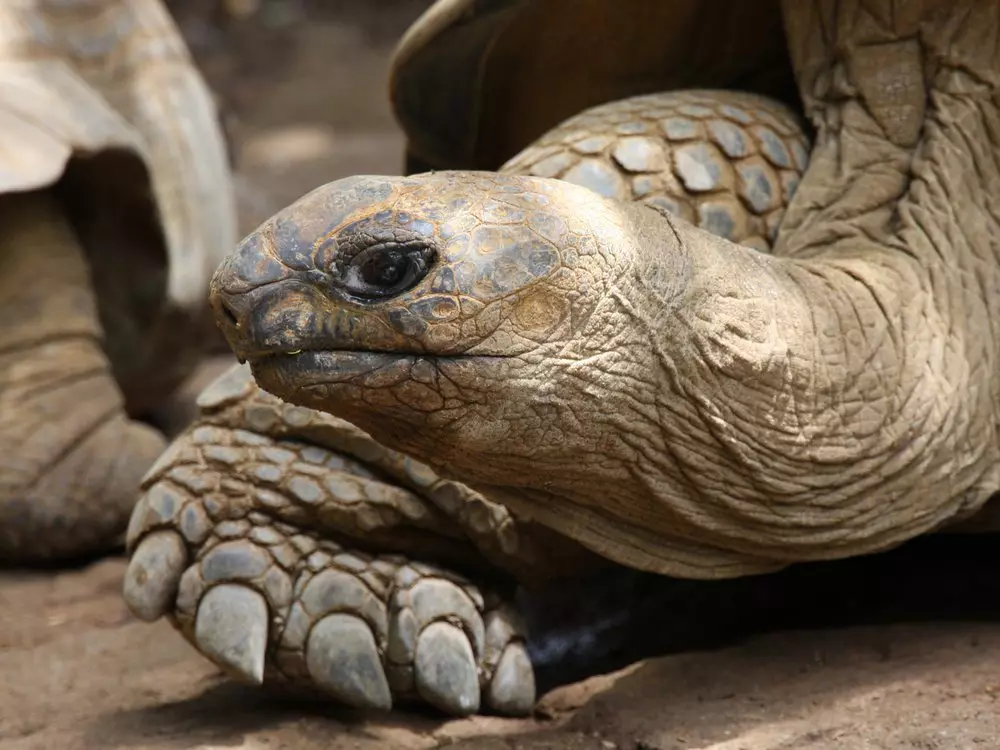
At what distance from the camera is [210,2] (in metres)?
12.1

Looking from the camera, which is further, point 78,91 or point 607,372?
point 78,91

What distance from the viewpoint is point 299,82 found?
11875mm

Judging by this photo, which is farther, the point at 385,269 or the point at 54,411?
the point at 54,411

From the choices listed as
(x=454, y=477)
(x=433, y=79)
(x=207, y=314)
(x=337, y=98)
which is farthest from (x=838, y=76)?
(x=337, y=98)

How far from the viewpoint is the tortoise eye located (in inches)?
74.2

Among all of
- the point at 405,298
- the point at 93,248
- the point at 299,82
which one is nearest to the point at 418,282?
the point at 405,298

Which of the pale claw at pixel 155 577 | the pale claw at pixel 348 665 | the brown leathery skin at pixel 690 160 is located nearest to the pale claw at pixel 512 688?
the pale claw at pixel 348 665

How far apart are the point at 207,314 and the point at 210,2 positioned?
8.12 meters

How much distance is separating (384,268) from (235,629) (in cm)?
78

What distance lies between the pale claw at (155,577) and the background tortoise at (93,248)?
3.93ft

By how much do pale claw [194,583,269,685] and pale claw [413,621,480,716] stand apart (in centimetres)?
25

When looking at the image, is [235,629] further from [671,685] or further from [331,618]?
[671,685]

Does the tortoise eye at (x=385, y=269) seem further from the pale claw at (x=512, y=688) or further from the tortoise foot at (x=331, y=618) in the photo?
the pale claw at (x=512, y=688)

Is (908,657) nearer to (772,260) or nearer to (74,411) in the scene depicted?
(772,260)
